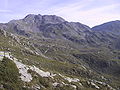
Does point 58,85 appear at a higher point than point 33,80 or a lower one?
lower

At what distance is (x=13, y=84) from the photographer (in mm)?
27484

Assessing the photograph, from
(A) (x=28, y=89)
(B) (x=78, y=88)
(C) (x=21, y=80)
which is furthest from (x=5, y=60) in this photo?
(B) (x=78, y=88)

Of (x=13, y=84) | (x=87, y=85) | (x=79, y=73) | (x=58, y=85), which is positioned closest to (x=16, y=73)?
(x=13, y=84)

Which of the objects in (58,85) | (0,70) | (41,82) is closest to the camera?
(0,70)

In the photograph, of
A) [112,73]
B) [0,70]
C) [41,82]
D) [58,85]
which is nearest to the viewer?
[0,70]

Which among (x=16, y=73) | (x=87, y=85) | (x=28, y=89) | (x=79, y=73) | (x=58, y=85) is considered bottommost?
(x=79, y=73)

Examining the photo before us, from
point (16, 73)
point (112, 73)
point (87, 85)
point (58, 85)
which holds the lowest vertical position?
point (112, 73)

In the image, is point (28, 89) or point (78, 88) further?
point (78, 88)

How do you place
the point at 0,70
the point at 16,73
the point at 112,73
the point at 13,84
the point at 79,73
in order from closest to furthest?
the point at 13,84 → the point at 0,70 → the point at 16,73 → the point at 79,73 → the point at 112,73

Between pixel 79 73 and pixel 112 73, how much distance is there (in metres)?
115

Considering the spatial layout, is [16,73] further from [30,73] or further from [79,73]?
[79,73]

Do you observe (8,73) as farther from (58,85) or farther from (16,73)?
(58,85)

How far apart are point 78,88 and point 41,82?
11538 millimetres

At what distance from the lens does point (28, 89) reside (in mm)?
28641
